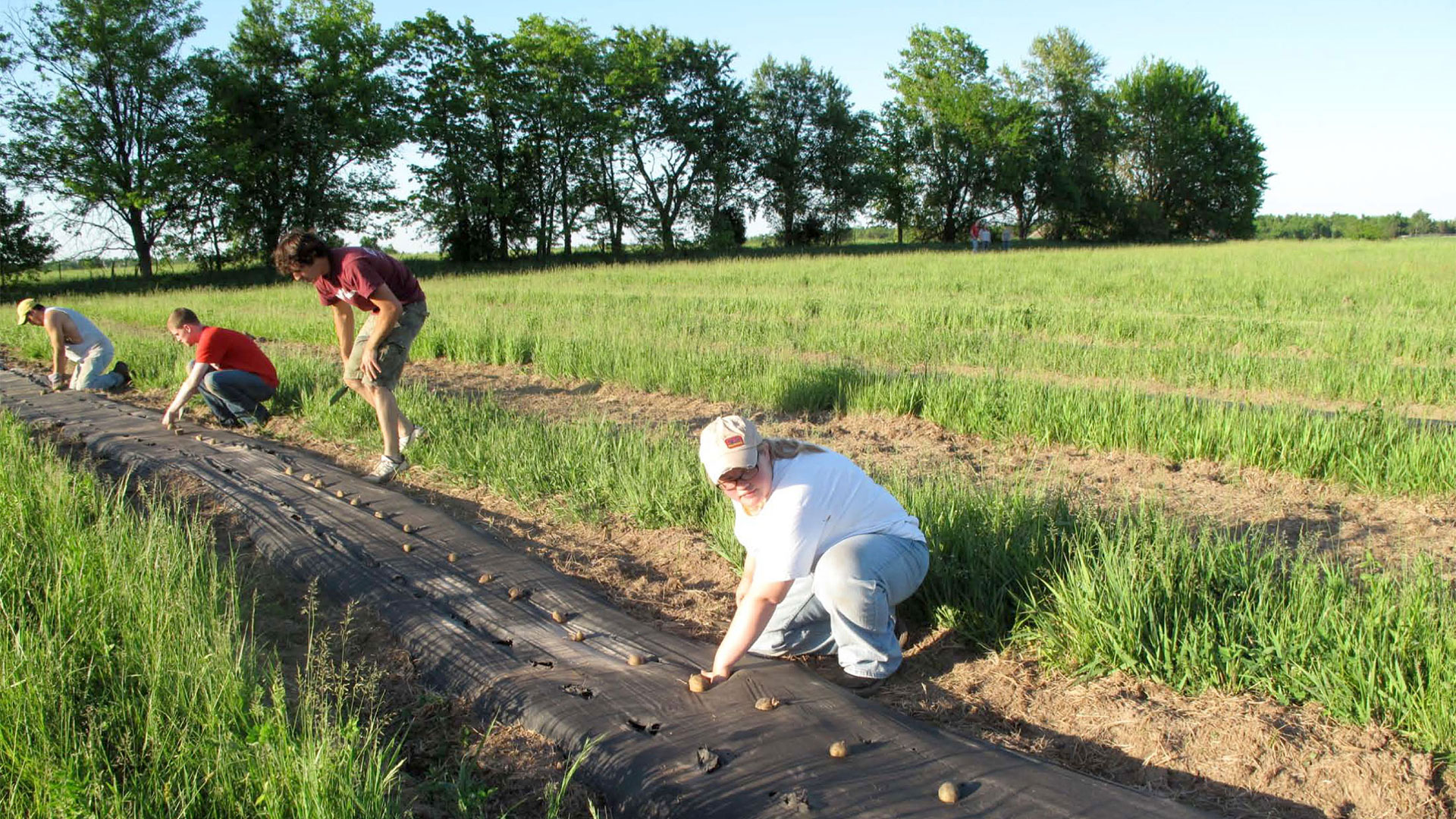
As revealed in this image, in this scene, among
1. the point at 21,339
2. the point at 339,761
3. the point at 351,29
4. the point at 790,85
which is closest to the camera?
the point at 339,761

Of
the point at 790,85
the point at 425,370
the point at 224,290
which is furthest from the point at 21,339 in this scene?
the point at 790,85

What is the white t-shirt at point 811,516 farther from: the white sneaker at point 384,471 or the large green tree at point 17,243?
the large green tree at point 17,243

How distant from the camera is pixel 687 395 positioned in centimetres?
807

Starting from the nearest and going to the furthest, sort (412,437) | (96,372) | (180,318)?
(412,437)
(180,318)
(96,372)

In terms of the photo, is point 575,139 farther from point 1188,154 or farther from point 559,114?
point 1188,154

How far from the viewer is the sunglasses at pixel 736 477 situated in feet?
8.68

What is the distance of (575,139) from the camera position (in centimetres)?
4091

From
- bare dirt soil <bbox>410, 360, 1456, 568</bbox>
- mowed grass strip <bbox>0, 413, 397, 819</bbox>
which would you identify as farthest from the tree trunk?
mowed grass strip <bbox>0, 413, 397, 819</bbox>

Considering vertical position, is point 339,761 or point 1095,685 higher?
point 339,761

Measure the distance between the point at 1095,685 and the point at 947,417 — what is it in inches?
146

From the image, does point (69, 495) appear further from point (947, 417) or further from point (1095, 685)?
point (947, 417)

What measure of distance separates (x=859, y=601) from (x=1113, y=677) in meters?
0.88

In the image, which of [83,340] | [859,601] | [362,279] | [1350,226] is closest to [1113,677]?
[859,601]

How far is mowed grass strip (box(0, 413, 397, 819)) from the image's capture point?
2061 mm
